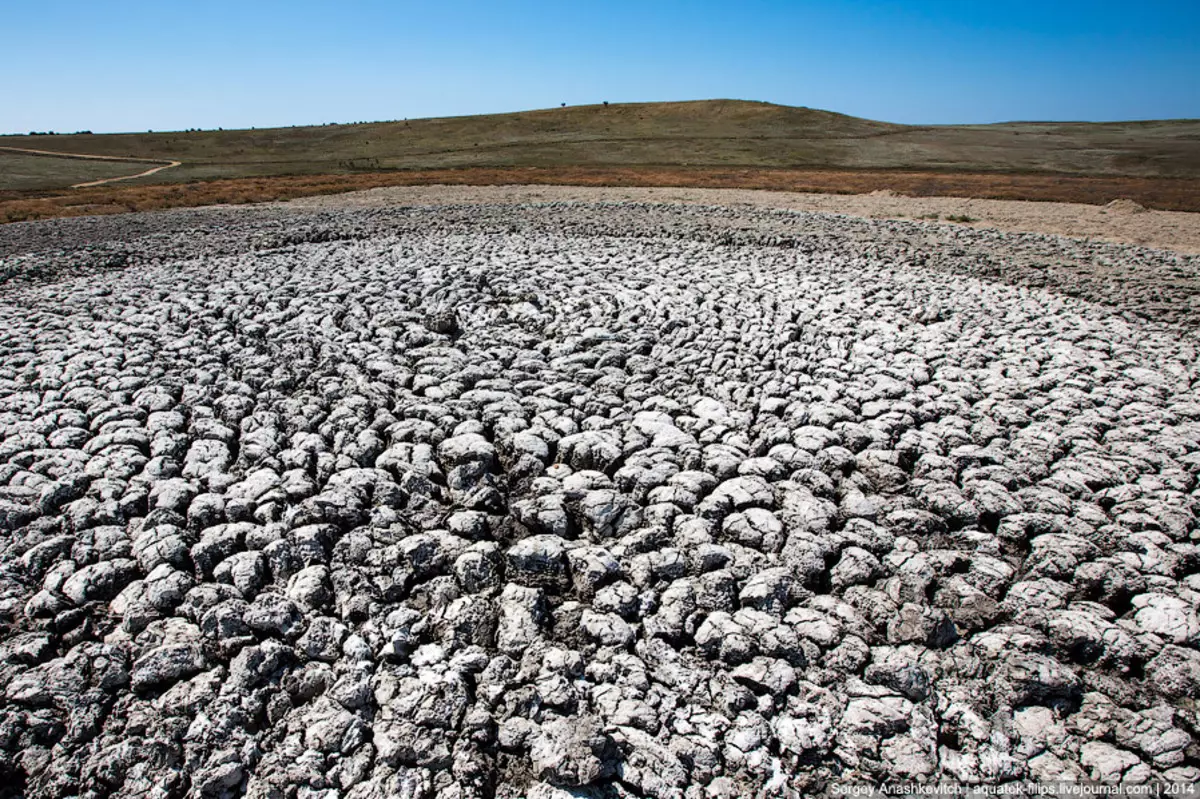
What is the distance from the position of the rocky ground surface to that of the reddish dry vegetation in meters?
15.4

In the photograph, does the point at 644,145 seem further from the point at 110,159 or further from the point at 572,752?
the point at 572,752

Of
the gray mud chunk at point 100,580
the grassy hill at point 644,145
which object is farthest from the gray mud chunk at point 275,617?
the grassy hill at point 644,145

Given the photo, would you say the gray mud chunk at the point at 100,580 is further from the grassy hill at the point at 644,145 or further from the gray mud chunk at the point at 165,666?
the grassy hill at the point at 644,145

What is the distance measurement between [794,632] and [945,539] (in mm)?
1201

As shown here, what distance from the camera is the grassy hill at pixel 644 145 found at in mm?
36969

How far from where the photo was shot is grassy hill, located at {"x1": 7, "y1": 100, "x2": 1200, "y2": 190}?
121ft

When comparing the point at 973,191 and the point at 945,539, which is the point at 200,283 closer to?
the point at 945,539

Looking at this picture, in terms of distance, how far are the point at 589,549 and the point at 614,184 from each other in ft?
70.9

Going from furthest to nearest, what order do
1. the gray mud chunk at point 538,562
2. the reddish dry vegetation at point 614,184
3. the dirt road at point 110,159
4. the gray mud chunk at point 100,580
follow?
1. the dirt road at point 110,159
2. the reddish dry vegetation at point 614,184
3. the gray mud chunk at point 538,562
4. the gray mud chunk at point 100,580

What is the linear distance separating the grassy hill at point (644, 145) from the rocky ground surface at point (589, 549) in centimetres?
3184

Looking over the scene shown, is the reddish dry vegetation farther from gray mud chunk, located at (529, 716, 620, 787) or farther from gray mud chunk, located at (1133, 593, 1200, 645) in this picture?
gray mud chunk, located at (529, 716, 620, 787)

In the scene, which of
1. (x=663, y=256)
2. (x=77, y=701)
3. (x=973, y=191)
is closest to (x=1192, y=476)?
(x=77, y=701)

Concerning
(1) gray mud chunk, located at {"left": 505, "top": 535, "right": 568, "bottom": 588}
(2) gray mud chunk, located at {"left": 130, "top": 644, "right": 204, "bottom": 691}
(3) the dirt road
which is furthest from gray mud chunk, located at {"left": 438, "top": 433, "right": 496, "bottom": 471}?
(3) the dirt road

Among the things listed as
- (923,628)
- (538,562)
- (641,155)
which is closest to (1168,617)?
(923,628)
